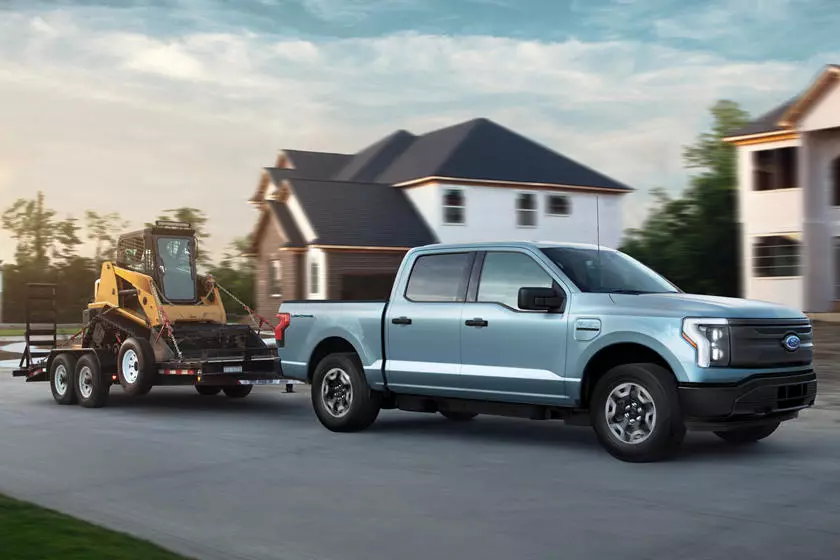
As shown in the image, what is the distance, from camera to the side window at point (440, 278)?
36.9 ft

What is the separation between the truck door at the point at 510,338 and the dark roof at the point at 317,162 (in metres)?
45.2

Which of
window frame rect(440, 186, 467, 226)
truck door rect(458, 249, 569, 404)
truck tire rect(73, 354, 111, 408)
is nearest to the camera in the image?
truck door rect(458, 249, 569, 404)

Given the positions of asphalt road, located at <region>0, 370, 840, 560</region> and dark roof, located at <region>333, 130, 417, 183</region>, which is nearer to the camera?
asphalt road, located at <region>0, 370, 840, 560</region>

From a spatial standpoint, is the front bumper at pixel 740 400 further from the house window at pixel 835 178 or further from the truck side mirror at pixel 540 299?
the house window at pixel 835 178

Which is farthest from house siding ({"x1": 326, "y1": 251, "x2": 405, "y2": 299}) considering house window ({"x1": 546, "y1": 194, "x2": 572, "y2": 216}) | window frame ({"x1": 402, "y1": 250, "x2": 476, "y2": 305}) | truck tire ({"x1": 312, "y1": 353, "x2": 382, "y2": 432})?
window frame ({"x1": 402, "y1": 250, "x2": 476, "y2": 305})

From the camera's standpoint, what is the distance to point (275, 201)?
1775 inches

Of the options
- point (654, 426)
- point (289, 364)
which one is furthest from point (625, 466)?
point (289, 364)

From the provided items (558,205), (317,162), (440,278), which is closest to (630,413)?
(440,278)

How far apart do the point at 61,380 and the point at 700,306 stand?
11.2 metres

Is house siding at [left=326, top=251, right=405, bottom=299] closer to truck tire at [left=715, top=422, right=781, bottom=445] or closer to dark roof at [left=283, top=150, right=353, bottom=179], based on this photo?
dark roof at [left=283, top=150, right=353, bottom=179]

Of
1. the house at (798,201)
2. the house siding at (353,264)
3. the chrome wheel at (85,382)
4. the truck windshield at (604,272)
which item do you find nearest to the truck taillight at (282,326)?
the truck windshield at (604,272)

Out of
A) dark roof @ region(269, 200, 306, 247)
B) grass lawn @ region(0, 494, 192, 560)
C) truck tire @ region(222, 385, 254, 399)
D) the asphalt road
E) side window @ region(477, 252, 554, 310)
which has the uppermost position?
dark roof @ region(269, 200, 306, 247)

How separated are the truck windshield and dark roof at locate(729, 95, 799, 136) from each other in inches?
918

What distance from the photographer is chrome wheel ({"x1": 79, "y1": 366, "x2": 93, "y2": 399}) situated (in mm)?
16266
